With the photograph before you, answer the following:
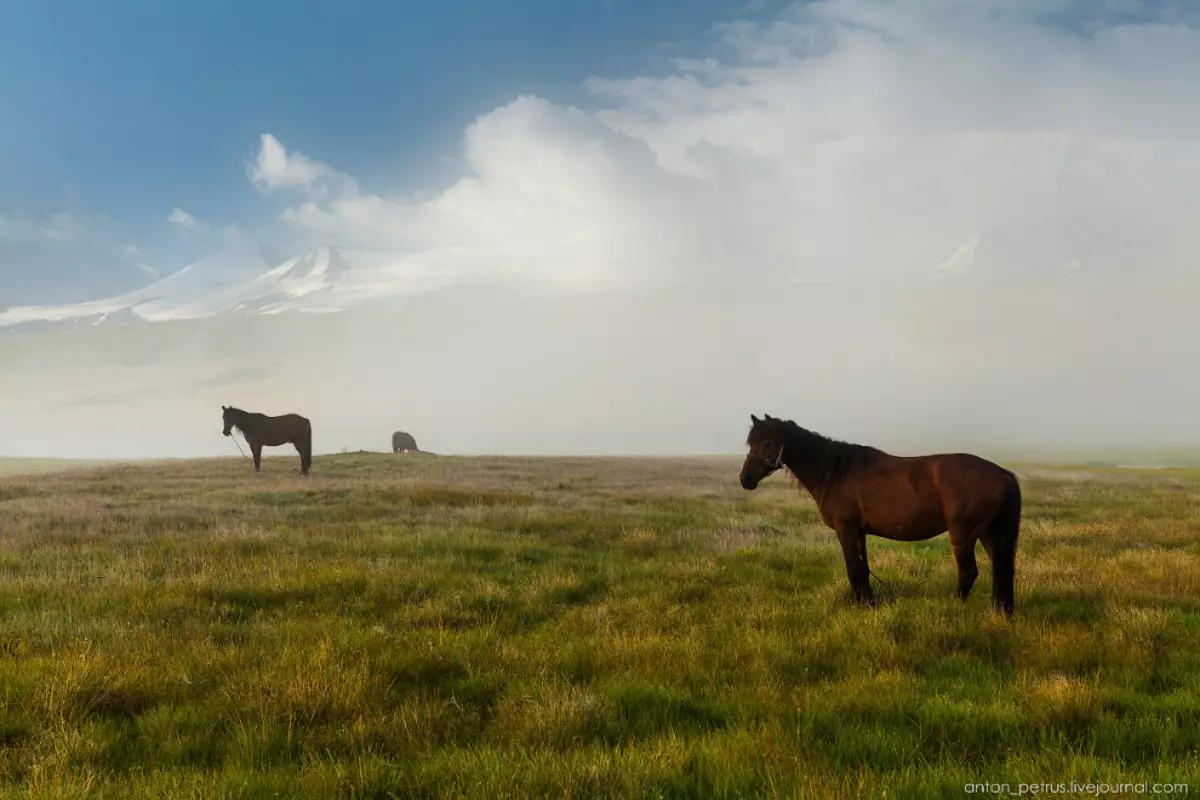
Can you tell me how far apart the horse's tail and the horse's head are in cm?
271

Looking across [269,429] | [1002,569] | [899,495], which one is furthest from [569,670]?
[269,429]

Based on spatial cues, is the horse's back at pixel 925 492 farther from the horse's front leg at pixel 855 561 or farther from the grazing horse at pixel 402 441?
the grazing horse at pixel 402 441

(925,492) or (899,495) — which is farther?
(899,495)

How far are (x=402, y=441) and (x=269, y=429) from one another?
95.7ft

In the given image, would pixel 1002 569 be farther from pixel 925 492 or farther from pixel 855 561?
pixel 855 561

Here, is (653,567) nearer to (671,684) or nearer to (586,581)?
(586,581)

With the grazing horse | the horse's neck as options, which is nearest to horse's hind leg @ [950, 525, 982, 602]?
the horse's neck

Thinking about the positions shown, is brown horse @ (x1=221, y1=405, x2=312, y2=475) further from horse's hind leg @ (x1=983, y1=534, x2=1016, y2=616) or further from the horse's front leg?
horse's hind leg @ (x1=983, y1=534, x2=1016, y2=616)

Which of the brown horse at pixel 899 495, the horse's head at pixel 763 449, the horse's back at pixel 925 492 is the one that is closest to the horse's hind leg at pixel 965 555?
the brown horse at pixel 899 495

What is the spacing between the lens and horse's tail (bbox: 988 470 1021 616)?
746cm

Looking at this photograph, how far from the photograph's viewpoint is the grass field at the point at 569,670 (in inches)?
153

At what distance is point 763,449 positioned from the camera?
8977 millimetres

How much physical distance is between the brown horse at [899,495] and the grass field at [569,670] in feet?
2.06

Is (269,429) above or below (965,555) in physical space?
above
